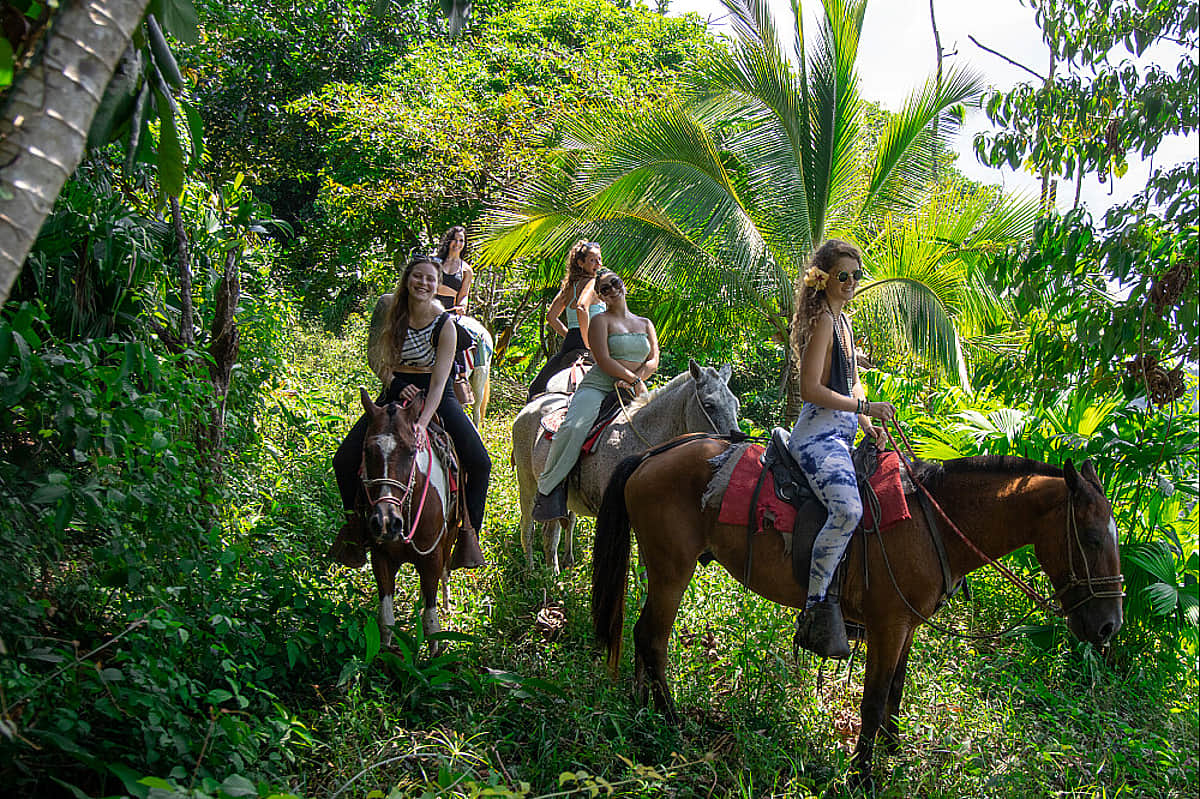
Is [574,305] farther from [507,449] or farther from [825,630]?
[825,630]

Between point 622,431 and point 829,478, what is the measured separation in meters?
2.40

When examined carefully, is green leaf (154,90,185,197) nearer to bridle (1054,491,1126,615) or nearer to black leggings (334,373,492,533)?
black leggings (334,373,492,533)

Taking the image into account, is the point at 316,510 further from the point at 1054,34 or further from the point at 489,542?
the point at 1054,34

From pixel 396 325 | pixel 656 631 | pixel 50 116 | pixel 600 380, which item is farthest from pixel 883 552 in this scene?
pixel 50 116

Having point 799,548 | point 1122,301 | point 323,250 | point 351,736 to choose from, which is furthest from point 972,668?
point 323,250

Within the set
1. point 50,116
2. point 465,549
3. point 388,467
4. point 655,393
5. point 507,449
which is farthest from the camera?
point 507,449

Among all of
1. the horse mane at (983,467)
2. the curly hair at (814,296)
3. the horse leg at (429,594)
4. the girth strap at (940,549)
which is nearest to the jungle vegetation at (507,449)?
the horse leg at (429,594)

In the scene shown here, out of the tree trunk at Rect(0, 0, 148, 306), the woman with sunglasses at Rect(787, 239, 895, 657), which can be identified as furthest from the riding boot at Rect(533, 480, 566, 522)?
the tree trunk at Rect(0, 0, 148, 306)

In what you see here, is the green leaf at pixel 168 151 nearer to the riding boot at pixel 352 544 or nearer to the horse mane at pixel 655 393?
the riding boot at pixel 352 544

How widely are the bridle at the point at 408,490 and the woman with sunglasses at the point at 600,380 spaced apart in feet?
4.59

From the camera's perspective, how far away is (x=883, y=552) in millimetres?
4516

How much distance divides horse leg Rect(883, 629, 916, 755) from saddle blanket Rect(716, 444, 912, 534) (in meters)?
0.66

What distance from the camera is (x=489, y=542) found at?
7.94 m

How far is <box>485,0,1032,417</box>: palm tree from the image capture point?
927 centimetres
